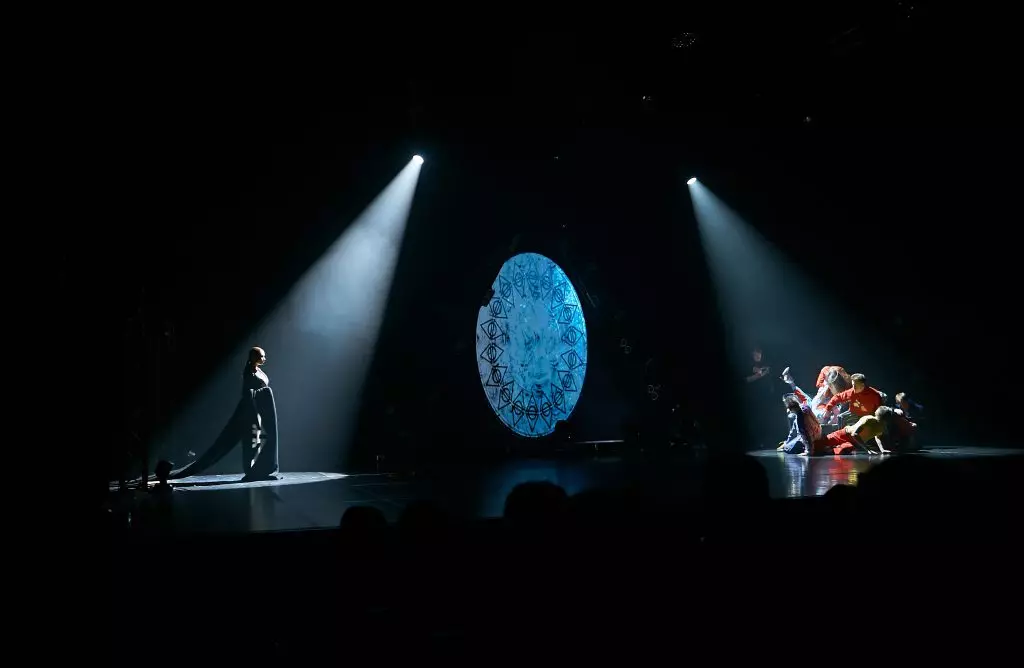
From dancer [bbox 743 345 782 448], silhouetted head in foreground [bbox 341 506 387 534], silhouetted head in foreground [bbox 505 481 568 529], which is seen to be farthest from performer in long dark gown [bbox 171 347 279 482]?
dancer [bbox 743 345 782 448]

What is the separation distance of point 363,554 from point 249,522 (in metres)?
1.36

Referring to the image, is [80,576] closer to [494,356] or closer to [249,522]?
[249,522]

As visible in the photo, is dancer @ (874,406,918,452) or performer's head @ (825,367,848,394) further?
performer's head @ (825,367,848,394)

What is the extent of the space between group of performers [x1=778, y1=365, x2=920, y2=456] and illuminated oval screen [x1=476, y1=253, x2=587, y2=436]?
2530mm

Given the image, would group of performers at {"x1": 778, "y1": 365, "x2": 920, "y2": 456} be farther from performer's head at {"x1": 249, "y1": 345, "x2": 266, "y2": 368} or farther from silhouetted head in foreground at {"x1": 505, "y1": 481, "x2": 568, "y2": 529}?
silhouetted head in foreground at {"x1": 505, "y1": 481, "x2": 568, "y2": 529}

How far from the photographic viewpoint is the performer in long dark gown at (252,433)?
616cm

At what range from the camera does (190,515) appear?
3.40m

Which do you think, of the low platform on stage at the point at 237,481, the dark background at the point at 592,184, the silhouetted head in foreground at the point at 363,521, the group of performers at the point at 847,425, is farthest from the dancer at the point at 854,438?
the silhouetted head in foreground at the point at 363,521

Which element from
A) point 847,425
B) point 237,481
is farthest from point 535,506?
point 847,425

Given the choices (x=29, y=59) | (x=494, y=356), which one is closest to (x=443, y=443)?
(x=494, y=356)

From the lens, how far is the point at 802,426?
8375 mm

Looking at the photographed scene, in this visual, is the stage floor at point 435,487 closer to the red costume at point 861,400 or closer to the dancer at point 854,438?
the dancer at point 854,438

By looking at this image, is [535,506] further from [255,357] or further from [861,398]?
[861,398]

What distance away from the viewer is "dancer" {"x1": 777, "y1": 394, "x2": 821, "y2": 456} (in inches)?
328
